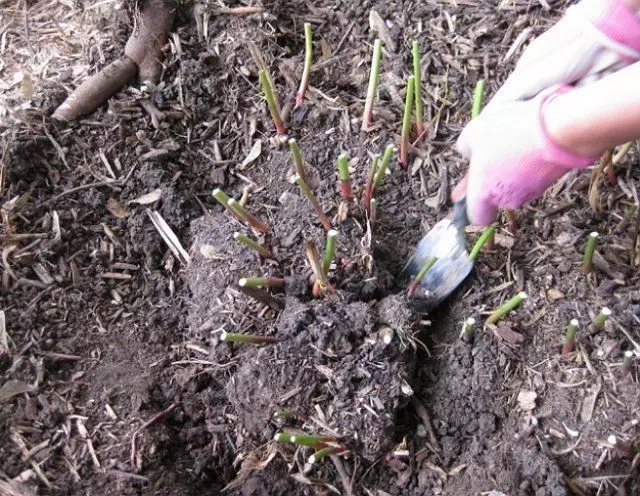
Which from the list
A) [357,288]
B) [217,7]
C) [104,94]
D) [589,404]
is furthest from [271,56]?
[589,404]

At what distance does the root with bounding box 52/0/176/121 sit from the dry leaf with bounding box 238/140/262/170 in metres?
0.37

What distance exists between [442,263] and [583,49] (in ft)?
1.83

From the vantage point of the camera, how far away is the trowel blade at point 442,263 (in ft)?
4.86

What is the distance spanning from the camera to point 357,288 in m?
1.47

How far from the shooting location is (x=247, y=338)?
1.36 m

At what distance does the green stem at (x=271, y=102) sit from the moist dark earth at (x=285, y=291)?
39 mm

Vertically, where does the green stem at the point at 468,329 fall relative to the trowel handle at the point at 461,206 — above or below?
below

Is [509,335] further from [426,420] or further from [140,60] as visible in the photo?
[140,60]

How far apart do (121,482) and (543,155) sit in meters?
1.11

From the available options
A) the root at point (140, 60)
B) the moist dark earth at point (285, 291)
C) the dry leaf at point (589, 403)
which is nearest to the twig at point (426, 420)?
the moist dark earth at point (285, 291)

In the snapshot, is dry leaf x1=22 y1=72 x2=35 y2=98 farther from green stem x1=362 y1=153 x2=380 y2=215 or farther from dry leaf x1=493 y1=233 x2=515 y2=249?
dry leaf x1=493 y1=233 x2=515 y2=249

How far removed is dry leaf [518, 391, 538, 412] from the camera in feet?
4.49

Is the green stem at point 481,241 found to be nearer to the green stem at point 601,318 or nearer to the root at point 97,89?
the green stem at point 601,318

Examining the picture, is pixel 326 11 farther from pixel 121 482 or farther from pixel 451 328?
pixel 121 482
